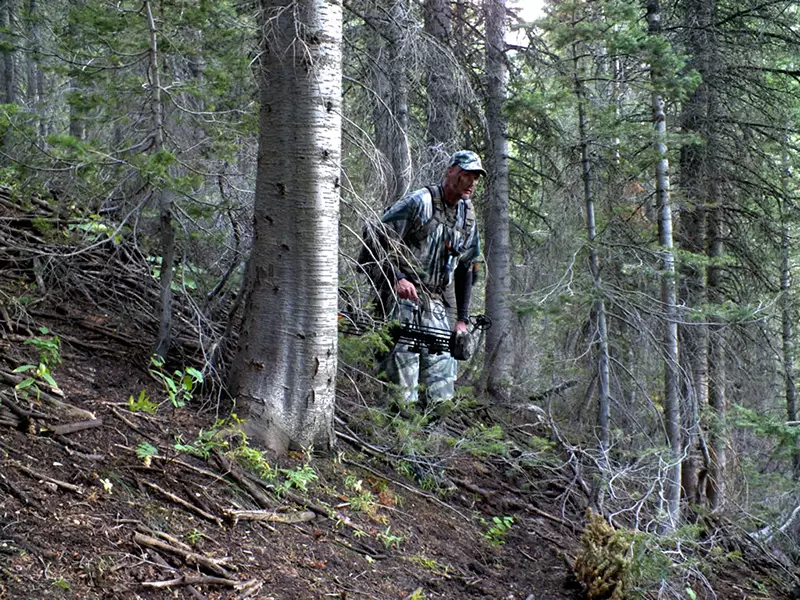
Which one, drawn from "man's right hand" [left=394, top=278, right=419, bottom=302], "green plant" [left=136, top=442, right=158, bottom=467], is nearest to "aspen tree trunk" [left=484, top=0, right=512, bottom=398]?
"man's right hand" [left=394, top=278, right=419, bottom=302]

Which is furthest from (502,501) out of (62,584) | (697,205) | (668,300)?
(697,205)

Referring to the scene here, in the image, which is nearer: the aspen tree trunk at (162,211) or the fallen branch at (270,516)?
the fallen branch at (270,516)

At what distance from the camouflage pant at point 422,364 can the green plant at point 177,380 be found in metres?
1.62

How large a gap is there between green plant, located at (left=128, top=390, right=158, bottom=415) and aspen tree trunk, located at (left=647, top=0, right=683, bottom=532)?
186 inches

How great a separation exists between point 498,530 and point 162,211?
11.4ft

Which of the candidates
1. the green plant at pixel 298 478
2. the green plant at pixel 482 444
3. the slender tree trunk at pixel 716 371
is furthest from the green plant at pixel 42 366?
the slender tree trunk at pixel 716 371

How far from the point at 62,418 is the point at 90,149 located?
67.0 inches

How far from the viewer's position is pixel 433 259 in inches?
241

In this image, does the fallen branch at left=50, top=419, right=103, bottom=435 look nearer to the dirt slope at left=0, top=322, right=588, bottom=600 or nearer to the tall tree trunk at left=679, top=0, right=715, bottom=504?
the dirt slope at left=0, top=322, right=588, bottom=600

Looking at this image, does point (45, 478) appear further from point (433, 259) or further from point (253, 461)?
point (433, 259)

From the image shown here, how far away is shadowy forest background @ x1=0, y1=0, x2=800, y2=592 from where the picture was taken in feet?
16.1

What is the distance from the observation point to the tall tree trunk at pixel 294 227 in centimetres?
472

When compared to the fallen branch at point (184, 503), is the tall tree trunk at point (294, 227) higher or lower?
higher

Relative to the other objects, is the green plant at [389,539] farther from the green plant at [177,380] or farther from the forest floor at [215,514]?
the green plant at [177,380]
